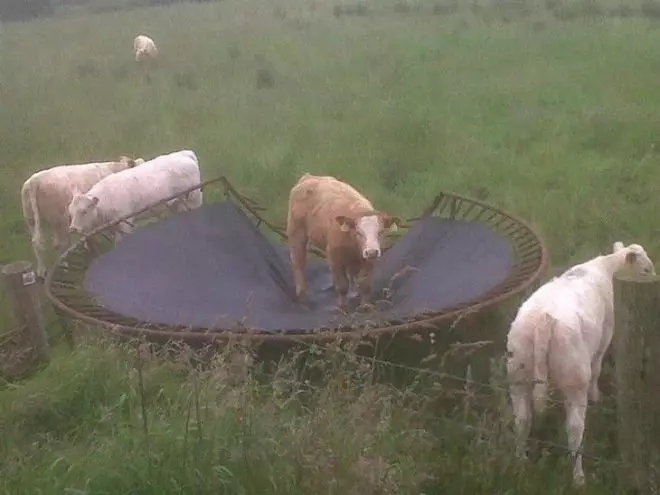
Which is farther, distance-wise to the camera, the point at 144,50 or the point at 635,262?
the point at 144,50

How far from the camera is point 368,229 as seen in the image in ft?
20.4

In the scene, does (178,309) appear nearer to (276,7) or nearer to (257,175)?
(257,175)

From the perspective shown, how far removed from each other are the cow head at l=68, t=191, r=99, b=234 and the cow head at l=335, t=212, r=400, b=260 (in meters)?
2.51

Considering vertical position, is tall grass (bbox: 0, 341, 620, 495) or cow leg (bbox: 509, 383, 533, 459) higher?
tall grass (bbox: 0, 341, 620, 495)

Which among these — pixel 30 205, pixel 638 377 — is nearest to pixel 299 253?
pixel 30 205

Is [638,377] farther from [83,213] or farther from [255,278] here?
[83,213]

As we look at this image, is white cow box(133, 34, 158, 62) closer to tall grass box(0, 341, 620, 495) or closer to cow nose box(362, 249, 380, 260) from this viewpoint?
cow nose box(362, 249, 380, 260)

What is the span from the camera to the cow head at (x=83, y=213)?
303 inches

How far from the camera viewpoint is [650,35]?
14680 millimetres

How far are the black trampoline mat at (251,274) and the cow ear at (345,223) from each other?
0.54m

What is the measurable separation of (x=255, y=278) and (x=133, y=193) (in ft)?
6.14

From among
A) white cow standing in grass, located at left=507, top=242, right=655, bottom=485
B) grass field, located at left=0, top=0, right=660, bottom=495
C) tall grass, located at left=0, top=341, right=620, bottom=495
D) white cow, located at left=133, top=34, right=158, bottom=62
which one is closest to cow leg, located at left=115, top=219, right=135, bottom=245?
grass field, located at left=0, top=0, right=660, bottom=495

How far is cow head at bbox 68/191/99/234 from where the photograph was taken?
25.3 feet

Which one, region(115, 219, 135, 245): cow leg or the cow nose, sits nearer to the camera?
the cow nose
